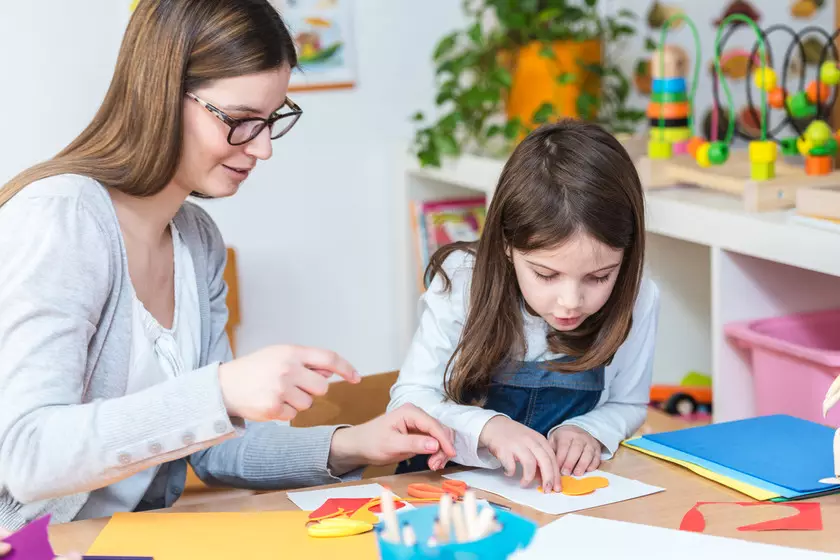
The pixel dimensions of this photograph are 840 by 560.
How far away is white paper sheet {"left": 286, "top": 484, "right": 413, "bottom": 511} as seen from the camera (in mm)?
1008

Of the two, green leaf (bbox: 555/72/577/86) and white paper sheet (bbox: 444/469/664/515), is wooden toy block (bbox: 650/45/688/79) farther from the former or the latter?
white paper sheet (bbox: 444/469/664/515)

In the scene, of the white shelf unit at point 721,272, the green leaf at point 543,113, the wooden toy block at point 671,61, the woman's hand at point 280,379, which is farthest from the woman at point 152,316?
the green leaf at point 543,113

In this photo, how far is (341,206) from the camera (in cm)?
263

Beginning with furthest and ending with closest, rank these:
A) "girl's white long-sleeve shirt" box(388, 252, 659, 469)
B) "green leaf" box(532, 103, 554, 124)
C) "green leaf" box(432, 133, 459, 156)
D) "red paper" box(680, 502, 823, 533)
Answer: "green leaf" box(432, 133, 459, 156)
"green leaf" box(532, 103, 554, 124)
"girl's white long-sleeve shirt" box(388, 252, 659, 469)
"red paper" box(680, 502, 823, 533)

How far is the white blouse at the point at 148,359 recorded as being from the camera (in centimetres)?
115

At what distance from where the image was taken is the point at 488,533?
0.71m

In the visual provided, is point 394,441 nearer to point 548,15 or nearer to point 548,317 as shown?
point 548,317

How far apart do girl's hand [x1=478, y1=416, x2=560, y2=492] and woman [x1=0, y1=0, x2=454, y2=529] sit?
64 millimetres

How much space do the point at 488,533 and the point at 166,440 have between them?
0.35m

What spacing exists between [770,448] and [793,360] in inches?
18.8

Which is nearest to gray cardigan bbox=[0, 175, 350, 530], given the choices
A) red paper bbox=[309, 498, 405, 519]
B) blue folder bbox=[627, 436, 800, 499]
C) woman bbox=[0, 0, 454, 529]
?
woman bbox=[0, 0, 454, 529]

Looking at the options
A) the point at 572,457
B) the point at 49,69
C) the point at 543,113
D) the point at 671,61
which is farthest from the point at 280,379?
the point at 49,69

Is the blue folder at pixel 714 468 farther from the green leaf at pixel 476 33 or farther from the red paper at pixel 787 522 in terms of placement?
the green leaf at pixel 476 33

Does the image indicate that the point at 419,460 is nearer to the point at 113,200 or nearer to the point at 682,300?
the point at 113,200
